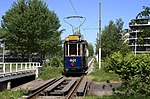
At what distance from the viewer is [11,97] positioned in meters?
14.5

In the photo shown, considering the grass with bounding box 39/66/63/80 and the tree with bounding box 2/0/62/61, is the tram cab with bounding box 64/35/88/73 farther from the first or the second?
the tree with bounding box 2/0/62/61

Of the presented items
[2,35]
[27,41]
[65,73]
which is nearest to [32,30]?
[27,41]

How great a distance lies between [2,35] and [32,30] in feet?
19.3

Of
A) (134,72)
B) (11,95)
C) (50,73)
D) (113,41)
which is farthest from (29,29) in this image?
(11,95)

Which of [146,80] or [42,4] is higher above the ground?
[42,4]

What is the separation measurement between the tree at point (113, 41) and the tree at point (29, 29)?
11.9 m

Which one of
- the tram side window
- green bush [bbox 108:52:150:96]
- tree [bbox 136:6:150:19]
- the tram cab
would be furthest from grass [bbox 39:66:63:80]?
tree [bbox 136:6:150:19]

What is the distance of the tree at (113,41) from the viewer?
199ft

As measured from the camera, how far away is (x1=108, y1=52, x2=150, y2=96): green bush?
41.6 ft

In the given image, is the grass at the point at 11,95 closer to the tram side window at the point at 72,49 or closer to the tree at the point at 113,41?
the tram side window at the point at 72,49

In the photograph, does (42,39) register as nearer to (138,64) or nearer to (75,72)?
(75,72)

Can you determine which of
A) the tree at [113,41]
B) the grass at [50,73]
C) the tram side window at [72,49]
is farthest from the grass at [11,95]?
the tree at [113,41]

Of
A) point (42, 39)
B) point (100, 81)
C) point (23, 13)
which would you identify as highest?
point (23, 13)

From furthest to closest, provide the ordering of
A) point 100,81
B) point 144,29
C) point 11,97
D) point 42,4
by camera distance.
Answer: point 42,4 → point 100,81 → point 11,97 → point 144,29
